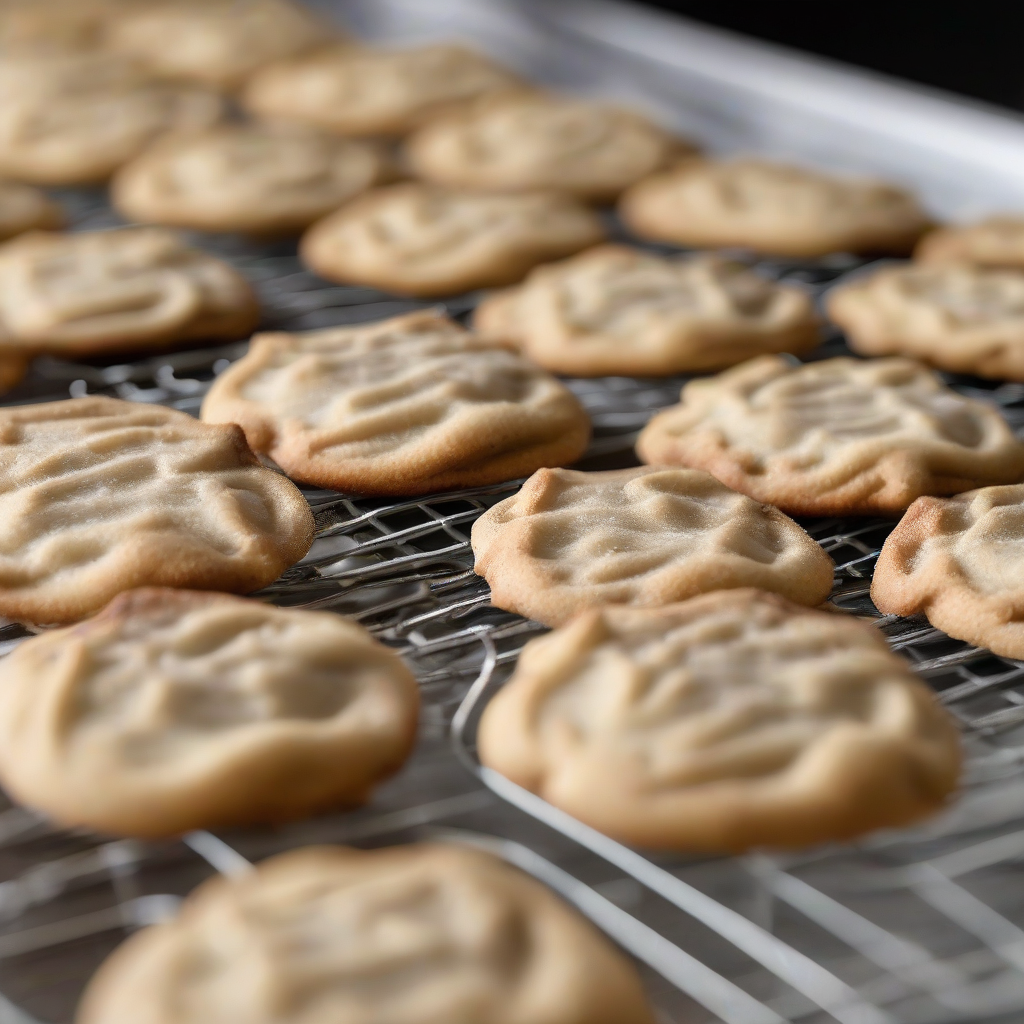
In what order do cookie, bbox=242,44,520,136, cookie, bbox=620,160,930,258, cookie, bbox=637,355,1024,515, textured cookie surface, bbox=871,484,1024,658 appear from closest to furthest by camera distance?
textured cookie surface, bbox=871,484,1024,658 < cookie, bbox=637,355,1024,515 < cookie, bbox=620,160,930,258 < cookie, bbox=242,44,520,136

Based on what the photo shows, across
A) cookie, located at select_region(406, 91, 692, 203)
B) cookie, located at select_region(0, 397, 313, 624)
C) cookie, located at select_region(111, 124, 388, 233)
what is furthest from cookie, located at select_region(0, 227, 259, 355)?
cookie, located at select_region(406, 91, 692, 203)

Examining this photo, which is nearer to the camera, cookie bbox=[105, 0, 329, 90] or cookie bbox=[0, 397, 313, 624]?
cookie bbox=[0, 397, 313, 624]

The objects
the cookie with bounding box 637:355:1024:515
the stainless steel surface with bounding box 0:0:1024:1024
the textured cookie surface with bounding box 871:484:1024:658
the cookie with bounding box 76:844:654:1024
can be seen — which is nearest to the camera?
the cookie with bounding box 76:844:654:1024

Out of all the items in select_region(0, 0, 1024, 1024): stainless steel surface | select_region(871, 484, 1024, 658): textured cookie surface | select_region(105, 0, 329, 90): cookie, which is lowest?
select_region(0, 0, 1024, 1024): stainless steel surface

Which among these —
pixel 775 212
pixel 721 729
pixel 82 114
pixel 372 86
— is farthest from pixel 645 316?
pixel 82 114

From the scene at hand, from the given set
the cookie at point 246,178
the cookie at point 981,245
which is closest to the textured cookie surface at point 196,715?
the cookie at point 246,178

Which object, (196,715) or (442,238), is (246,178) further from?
(196,715)

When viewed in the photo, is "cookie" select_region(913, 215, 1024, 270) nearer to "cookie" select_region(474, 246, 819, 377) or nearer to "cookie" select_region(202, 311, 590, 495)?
"cookie" select_region(474, 246, 819, 377)
